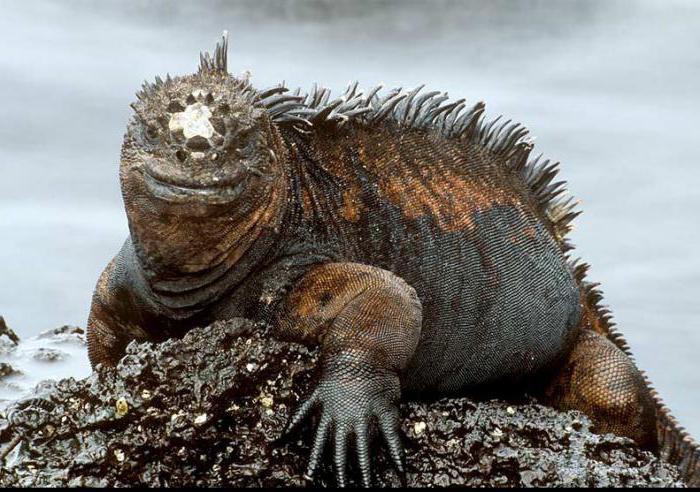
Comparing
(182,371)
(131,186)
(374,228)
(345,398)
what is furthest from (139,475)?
(374,228)

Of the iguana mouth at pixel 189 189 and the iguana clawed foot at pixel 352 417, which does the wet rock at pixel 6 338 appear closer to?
the iguana mouth at pixel 189 189

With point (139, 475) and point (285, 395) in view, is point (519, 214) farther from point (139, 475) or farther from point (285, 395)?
point (139, 475)

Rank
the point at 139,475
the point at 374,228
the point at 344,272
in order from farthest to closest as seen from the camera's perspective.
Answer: the point at 374,228 < the point at 344,272 < the point at 139,475

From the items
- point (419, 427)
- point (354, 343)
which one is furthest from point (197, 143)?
point (419, 427)

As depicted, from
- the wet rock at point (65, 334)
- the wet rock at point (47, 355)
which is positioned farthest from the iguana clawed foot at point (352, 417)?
the wet rock at point (65, 334)

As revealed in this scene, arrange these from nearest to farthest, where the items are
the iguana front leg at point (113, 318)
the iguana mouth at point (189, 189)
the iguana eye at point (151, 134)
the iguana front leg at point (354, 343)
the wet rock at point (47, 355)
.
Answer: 1. the iguana front leg at point (354, 343)
2. the iguana mouth at point (189, 189)
3. the iguana eye at point (151, 134)
4. the iguana front leg at point (113, 318)
5. the wet rock at point (47, 355)

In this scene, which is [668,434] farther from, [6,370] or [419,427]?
[6,370]
